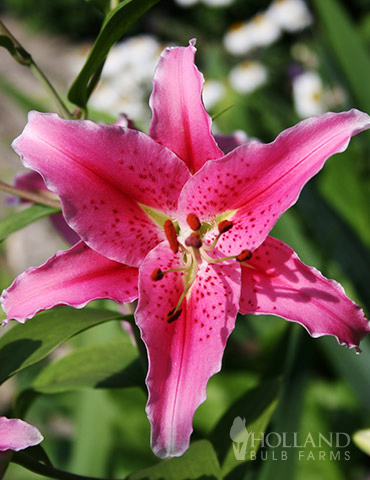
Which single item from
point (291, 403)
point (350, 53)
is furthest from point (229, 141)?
point (350, 53)

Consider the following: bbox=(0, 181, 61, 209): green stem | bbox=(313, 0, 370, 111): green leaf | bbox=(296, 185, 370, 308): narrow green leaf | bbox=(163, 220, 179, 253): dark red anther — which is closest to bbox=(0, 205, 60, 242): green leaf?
bbox=(0, 181, 61, 209): green stem

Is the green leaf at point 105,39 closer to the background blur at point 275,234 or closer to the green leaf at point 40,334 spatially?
the background blur at point 275,234

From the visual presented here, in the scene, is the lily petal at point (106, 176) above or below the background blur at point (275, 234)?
above

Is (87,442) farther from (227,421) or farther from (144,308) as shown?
(144,308)

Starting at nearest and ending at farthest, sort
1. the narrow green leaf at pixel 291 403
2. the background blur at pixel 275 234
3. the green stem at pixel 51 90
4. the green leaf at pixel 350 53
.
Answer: the green stem at pixel 51 90 → the narrow green leaf at pixel 291 403 → the background blur at pixel 275 234 → the green leaf at pixel 350 53

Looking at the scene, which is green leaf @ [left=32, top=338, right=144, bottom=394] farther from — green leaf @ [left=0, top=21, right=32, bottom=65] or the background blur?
green leaf @ [left=0, top=21, right=32, bottom=65]

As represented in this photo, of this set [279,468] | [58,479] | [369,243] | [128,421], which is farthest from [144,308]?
[369,243]

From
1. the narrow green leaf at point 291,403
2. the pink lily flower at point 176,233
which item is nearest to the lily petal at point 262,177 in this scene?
the pink lily flower at point 176,233
